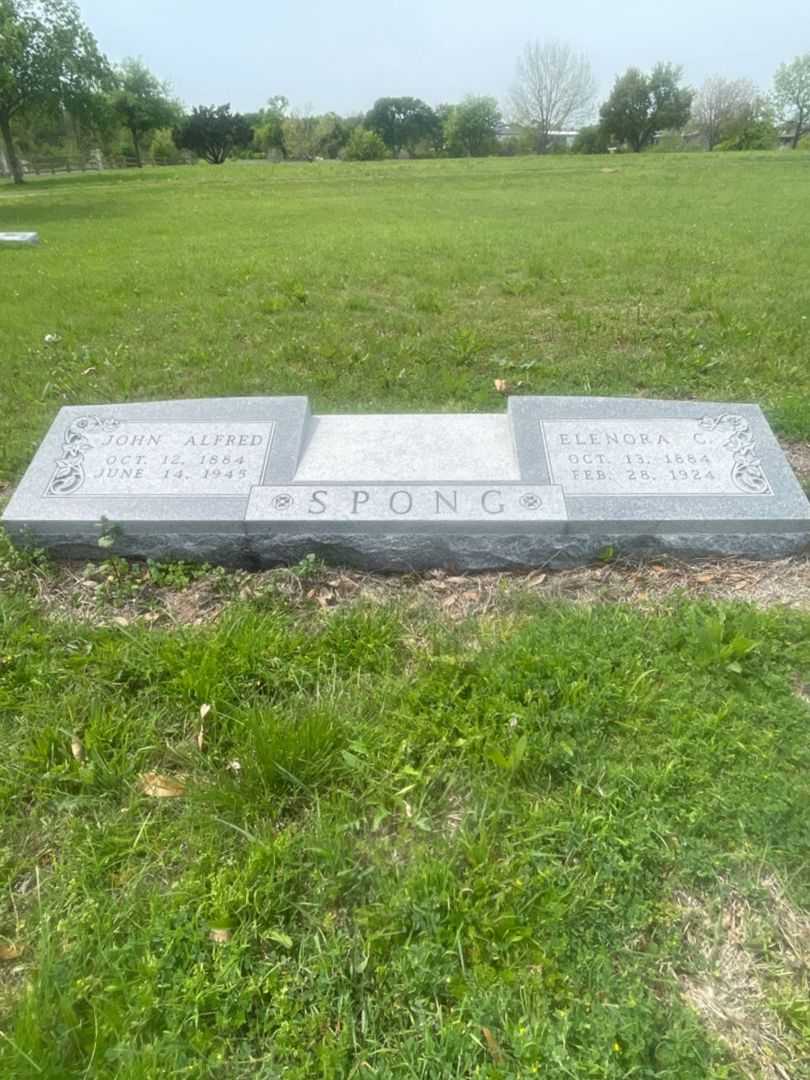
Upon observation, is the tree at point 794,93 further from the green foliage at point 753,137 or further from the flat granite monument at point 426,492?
the flat granite monument at point 426,492

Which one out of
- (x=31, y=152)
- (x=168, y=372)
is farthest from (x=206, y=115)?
(x=168, y=372)

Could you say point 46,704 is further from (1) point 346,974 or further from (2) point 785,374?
(2) point 785,374

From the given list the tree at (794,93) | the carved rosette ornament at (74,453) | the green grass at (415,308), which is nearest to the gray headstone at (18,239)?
the green grass at (415,308)

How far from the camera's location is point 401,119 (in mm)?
63031

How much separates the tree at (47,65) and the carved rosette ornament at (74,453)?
91.1 feet

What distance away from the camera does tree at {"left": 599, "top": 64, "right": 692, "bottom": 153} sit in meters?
52.4

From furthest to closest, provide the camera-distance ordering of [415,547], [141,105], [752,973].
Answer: [141,105] < [415,547] < [752,973]

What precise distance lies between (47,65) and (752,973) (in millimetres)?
33747

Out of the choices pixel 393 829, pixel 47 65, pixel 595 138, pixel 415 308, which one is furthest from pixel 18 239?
pixel 595 138

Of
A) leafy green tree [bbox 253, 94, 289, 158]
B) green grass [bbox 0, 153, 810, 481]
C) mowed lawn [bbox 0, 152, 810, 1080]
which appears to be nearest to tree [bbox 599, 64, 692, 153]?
leafy green tree [bbox 253, 94, 289, 158]

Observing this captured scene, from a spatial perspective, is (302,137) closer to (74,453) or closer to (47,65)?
(47,65)

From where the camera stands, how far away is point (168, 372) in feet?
17.9

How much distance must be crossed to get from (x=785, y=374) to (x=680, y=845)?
14.0 feet

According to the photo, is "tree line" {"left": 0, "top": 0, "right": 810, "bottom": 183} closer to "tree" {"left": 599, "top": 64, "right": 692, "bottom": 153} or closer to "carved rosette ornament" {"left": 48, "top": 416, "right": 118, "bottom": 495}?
"tree" {"left": 599, "top": 64, "right": 692, "bottom": 153}
